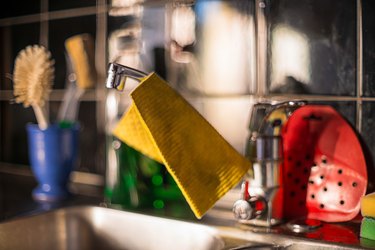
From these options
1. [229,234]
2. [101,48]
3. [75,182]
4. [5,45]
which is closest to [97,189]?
[75,182]

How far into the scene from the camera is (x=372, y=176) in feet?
2.63

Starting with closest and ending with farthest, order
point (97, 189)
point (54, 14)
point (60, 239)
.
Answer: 1. point (60, 239)
2. point (97, 189)
3. point (54, 14)

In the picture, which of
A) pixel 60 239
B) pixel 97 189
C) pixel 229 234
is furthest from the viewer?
pixel 97 189

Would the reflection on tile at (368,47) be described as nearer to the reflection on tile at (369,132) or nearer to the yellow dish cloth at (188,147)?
the reflection on tile at (369,132)

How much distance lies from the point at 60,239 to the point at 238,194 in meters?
0.35

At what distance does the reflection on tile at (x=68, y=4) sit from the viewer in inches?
45.9

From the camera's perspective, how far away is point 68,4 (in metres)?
1.21

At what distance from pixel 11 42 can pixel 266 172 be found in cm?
89

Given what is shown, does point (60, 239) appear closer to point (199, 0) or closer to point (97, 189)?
point (97, 189)

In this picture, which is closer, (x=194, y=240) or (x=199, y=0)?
(x=194, y=240)

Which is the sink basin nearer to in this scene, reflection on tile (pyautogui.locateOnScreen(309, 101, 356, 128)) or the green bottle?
the green bottle

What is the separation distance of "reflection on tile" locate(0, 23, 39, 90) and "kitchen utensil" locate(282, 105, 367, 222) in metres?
0.77

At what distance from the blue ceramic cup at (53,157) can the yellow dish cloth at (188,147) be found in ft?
1.03

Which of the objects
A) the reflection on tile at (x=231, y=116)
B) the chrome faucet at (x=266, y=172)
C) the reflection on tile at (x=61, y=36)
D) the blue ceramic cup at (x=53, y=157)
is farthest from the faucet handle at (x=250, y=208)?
the reflection on tile at (x=61, y=36)
